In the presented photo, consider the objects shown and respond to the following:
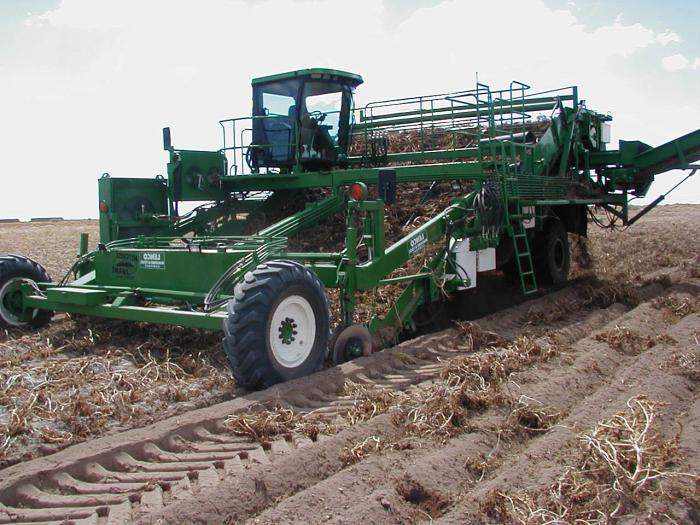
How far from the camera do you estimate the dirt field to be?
11.7 ft

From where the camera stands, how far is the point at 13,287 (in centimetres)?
745

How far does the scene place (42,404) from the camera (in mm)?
4871

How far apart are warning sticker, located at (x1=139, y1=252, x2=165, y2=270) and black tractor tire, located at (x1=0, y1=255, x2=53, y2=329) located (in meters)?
1.49

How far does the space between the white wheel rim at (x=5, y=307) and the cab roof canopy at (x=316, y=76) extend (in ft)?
13.8

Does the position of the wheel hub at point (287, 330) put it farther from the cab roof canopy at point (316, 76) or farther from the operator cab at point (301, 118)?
the cab roof canopy at point (316, 76)

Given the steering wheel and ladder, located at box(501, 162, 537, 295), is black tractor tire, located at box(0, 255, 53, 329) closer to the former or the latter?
the steering wheel

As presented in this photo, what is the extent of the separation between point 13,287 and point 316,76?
4655 mm

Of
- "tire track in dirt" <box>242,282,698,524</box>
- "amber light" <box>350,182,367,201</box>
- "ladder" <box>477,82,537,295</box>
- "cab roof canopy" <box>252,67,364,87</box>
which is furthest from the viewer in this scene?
"cab roof canopy" <box>252,67,364,87</box>

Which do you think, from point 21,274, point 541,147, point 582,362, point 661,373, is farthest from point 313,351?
point 541,147

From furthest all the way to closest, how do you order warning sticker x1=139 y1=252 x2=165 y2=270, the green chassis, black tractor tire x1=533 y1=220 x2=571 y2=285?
black tractor tire x1=533 y1=220 x2=571 y2=285 → warning sticker x1=139 y1=252 x2=165 y2=270 → the green chassis

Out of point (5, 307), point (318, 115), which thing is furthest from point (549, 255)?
point (5, 307)

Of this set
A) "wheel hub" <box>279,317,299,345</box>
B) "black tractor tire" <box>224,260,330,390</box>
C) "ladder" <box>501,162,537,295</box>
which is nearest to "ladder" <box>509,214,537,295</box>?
"ladder" <box>501,162,537,295</box>

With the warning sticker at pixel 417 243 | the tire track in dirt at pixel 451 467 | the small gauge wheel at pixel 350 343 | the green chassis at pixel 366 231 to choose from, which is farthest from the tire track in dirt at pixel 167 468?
the warning sticker at pixel 417 243

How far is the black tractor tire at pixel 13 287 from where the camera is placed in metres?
7.35
